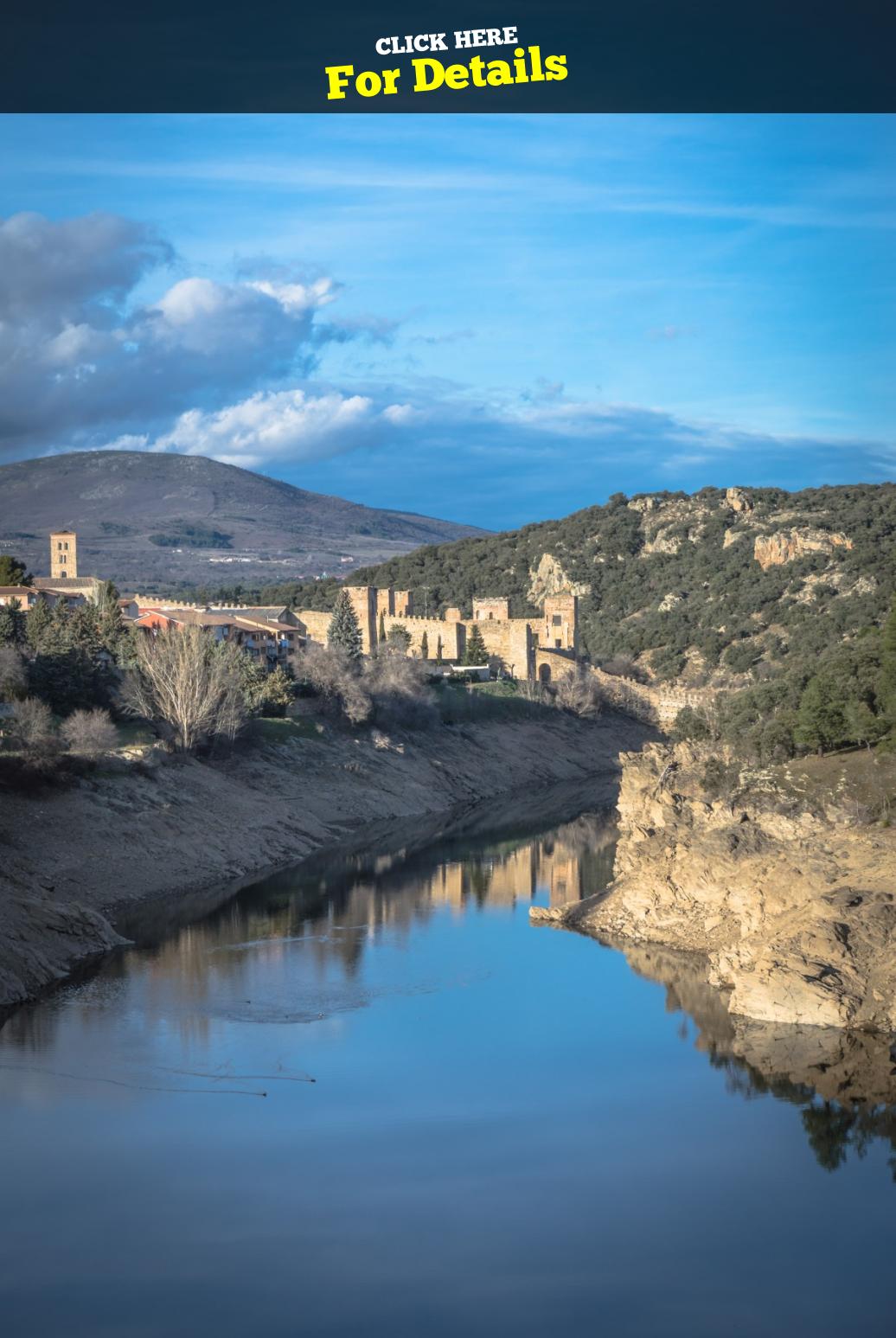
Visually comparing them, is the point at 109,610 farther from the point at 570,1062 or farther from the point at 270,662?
the point at 570,1062

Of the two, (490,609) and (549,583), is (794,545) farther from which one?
(549,583)

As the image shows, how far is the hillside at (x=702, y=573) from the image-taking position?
6368 cm

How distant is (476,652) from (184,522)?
99.3 meters

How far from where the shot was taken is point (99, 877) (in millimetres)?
29844

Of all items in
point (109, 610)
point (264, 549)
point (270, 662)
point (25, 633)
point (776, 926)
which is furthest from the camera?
point (264, 549)

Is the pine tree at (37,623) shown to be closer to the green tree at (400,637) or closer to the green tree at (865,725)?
the green tree at (400,637)

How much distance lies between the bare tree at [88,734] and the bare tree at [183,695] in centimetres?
237

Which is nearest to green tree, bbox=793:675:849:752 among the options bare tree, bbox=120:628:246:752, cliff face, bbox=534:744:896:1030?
cliff face, bbox=534:744:896:1030

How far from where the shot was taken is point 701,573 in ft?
250

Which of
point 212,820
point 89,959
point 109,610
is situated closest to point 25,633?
point 109,610

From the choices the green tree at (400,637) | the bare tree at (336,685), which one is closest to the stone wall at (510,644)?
the green tree at (400,637)

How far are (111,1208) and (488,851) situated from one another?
22.9 meters

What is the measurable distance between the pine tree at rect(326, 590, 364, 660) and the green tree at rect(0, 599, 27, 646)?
11.8 m

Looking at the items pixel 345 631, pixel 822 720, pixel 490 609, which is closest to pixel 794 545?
pixel 490 609
